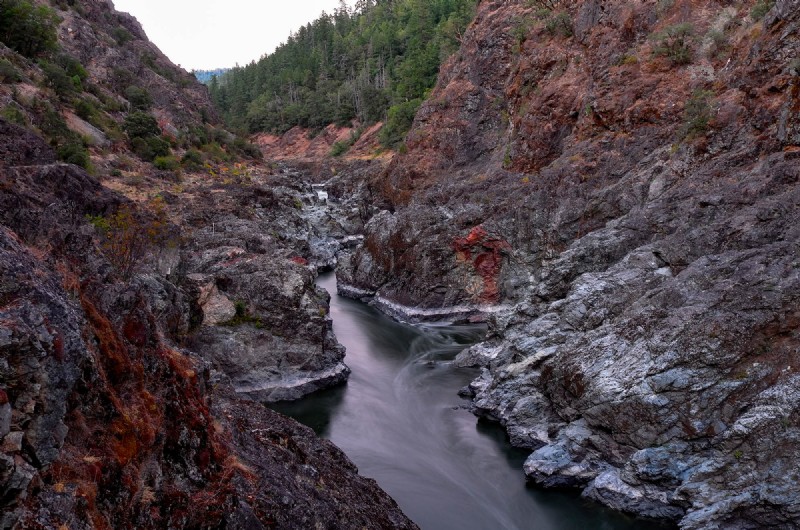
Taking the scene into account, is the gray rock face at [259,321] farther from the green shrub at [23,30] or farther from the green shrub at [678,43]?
the green shrub at [23,30]

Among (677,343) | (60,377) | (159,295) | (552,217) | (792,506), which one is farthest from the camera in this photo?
(552,217)

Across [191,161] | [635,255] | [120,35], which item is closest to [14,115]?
[191,161]

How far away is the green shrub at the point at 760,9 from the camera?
26503 millimetres

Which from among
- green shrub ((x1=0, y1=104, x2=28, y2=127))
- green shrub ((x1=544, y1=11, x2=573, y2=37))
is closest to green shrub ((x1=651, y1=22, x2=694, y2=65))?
green shrub ((x1=544, y1=11, x2=573, y2=37))

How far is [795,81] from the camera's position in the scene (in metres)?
21.1

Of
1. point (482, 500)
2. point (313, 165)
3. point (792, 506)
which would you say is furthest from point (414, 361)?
point (313, 165)

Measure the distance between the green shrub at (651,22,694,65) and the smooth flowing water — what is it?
1904 centimetres

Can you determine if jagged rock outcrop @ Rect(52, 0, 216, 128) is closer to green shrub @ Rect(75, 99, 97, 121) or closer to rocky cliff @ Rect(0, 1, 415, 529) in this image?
green shrub @ Rect(75, 99, 97, 121)

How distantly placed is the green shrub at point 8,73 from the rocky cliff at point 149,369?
3945mm

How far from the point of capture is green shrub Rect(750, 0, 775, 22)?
26503 millimetres

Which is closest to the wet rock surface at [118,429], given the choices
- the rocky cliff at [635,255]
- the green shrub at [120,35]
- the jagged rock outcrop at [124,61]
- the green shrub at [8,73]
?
the rocky cliff at [635,255]

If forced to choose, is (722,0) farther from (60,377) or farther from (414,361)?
(60,377)

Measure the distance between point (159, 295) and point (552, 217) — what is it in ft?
64.9

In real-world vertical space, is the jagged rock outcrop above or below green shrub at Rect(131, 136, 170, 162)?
above
